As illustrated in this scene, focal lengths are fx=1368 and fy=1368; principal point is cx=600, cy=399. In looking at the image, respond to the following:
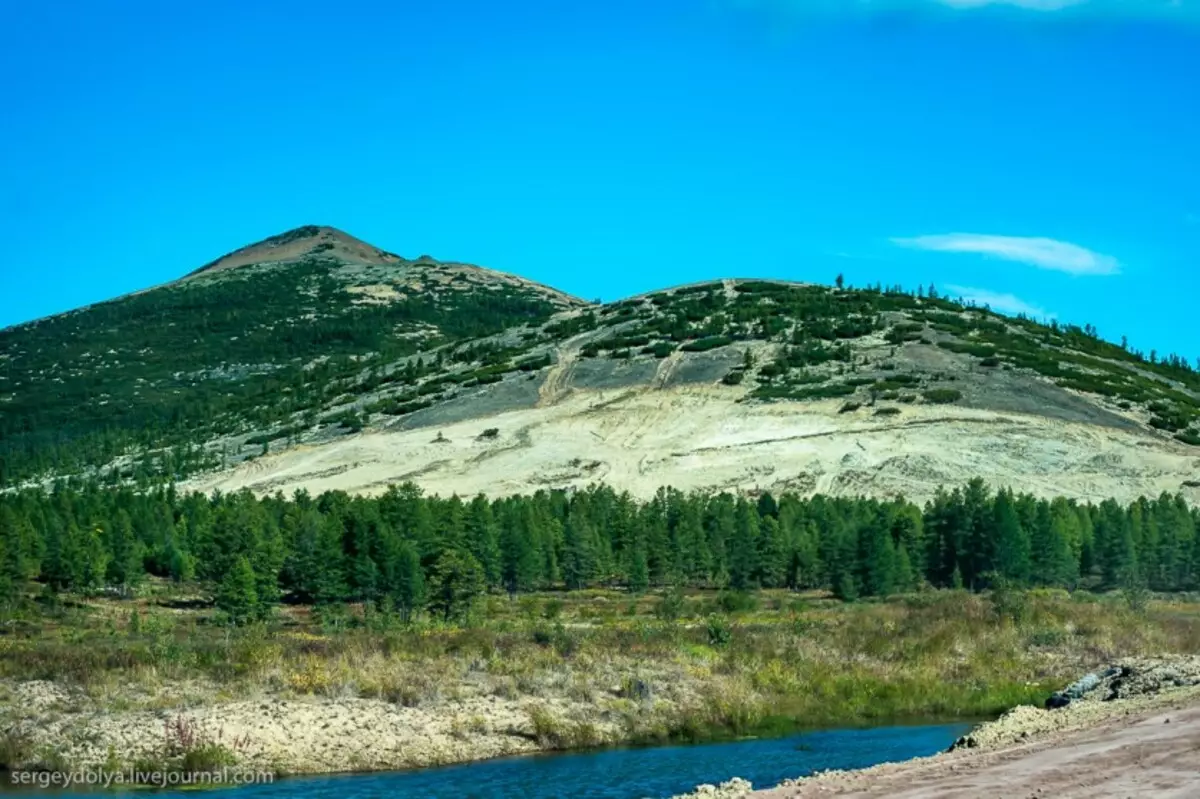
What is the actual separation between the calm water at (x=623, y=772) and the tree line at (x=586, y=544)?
2958cm

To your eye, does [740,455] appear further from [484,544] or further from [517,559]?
[484,544]

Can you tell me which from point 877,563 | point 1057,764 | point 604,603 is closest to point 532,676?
point 1057,764

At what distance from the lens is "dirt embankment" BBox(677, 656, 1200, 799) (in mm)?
20844

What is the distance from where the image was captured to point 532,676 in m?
42.7

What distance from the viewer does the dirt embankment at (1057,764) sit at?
68.4ft

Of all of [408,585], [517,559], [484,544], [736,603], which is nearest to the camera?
[408,585]

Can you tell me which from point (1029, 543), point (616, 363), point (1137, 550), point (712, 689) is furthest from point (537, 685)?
point (616, 363)

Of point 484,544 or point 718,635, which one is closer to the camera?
point 718,635

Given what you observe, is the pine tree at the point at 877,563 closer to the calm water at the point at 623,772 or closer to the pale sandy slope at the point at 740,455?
the pale sandy slope at the point at 740,455

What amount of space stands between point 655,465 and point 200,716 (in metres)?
98.5

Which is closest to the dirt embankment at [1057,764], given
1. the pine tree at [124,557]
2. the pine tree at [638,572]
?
the pine tree at [638,572]

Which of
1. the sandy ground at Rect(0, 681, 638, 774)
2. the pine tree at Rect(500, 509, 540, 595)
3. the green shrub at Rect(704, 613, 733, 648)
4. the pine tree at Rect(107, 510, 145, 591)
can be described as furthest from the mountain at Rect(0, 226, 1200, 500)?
the sandy ground at Rect(0, 681, 638, 774)

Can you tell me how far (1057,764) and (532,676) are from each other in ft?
72.6

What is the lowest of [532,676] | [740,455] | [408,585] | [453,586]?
[532,676]
